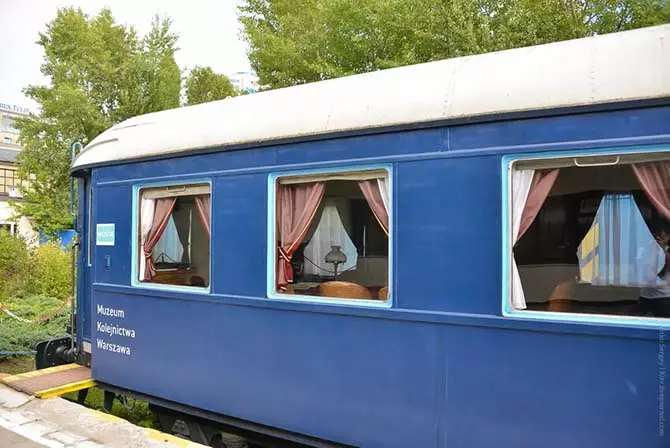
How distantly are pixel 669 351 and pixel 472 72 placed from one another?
188 centimetres

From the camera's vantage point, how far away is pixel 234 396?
15.5 ft

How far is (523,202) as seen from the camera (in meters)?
3.49

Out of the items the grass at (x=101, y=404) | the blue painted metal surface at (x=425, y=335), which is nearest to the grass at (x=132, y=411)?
the grass at (x=101, y=404)

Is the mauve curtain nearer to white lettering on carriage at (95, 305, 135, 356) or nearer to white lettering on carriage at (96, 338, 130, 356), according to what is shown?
white lettering on carriage at (95, 305, 135, 356)

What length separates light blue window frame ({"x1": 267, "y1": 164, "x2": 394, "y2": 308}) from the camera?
12.9ft

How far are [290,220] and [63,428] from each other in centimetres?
260

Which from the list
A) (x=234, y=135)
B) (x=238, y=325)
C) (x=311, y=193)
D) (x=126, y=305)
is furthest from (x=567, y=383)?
(x=126, y=305)

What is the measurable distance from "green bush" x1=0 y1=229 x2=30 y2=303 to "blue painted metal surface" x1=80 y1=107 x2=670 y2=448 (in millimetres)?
11233

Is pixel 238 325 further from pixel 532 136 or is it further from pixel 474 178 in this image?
pixel 532 136

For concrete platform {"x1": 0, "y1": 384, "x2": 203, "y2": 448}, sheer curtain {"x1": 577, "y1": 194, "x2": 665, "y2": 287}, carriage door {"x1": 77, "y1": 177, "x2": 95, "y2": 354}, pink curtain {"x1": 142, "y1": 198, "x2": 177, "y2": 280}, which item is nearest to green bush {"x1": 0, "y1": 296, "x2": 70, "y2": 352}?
carriage door {"x1": 77, "y1": 177, "x2": 95, "y2": 354}

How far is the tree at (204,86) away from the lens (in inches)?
980

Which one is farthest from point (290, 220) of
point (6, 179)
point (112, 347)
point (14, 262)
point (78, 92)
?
point (6, 179)

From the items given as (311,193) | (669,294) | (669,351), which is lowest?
(669,351)

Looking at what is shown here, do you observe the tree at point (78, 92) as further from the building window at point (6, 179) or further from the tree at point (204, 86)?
the building window at point (6, 179)
